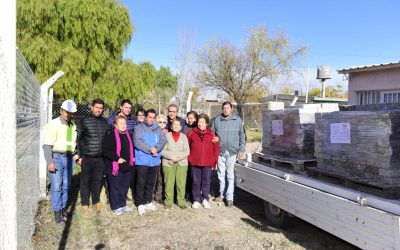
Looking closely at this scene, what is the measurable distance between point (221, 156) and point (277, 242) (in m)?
2.10

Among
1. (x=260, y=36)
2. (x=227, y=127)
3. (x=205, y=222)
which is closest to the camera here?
(x=205, y=222)

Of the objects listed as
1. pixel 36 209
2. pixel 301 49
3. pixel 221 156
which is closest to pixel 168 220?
pixel 221 156

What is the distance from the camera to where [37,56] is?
1454cm

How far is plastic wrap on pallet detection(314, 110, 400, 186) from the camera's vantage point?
348 centimetres

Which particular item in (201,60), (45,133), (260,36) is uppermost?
(260,36)

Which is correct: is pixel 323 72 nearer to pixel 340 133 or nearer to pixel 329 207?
pixel 340 133

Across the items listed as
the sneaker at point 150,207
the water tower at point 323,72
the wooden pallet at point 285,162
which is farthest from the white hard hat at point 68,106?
the water tower at point 323,72

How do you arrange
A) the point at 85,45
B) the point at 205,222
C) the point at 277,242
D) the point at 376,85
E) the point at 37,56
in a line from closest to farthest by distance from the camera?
1. the point at 277,242
2. the point at 205,222
3. the point at 376,85
4. the point at 37,56
5. the point at 85,45

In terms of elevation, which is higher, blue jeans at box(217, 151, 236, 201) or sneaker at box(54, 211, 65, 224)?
blue jeans at box(217, 151, 236, 201)

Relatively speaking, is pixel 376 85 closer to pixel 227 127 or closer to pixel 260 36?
pixel 227 127

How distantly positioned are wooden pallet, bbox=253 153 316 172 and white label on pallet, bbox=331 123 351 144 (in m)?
0.67

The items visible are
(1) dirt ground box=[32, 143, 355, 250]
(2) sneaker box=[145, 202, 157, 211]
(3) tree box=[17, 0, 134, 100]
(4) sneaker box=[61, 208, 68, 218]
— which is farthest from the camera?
(3) tree box=[17, 0, 134, 100]

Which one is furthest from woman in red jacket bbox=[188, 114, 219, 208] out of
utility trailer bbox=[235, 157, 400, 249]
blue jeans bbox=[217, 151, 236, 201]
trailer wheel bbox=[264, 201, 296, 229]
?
trailer wheel bbox=[264, 201, 296, 229]

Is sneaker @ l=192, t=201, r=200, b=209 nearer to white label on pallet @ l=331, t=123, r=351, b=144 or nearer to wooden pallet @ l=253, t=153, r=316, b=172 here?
wooden pallet @ l=253, t=153, r=316, b=172
